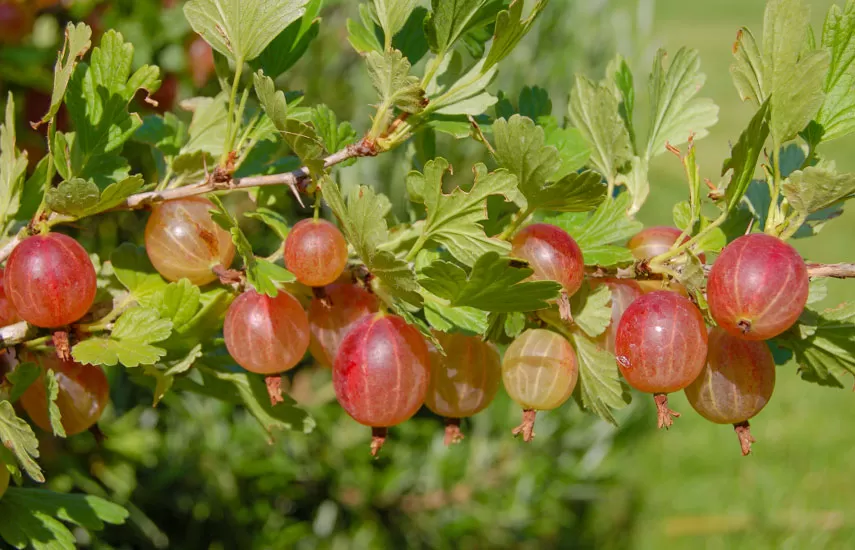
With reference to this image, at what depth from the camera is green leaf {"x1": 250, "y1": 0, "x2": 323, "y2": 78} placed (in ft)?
2.31

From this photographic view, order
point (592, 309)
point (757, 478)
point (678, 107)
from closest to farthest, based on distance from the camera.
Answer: point (592, 309)
point (678, 107)
point (757, 478)

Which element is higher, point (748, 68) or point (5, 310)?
point (748, 68)

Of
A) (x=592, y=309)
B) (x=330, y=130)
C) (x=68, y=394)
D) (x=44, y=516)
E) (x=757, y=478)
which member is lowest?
(x=757, y=478)

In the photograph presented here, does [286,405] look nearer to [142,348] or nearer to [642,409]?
[142,348]

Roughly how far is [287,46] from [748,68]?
37cm

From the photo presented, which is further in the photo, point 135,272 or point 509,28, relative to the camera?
point 135,272

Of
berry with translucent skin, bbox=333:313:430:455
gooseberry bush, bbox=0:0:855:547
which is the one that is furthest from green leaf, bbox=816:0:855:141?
berry with translucent skin, bbox=333:313:430:455

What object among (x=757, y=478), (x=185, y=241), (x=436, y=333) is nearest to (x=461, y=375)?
(x=436, y=333)

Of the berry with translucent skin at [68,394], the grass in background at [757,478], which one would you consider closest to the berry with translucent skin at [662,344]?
the berry with translucent skin at [68,394]

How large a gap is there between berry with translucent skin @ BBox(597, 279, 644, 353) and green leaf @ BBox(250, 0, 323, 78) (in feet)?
1.06

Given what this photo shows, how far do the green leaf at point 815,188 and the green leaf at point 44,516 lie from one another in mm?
635

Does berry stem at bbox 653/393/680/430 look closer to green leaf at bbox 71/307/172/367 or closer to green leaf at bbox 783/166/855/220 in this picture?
green leaf at bbox 783/166/855/220

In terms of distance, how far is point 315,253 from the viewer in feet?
2.05

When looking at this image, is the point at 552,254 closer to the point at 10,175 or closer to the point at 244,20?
the point at 244,20
